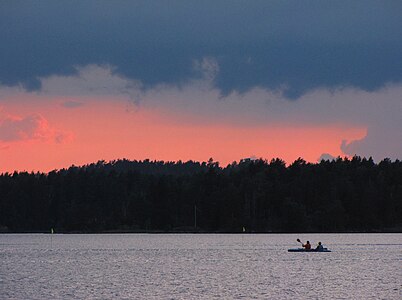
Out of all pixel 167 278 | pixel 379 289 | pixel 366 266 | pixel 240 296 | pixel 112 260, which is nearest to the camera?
pixel 240 296

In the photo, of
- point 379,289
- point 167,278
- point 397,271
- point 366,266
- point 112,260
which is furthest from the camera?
point 112,260

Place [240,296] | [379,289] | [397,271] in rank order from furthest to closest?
[397,271]
[379,289]
[240,296]

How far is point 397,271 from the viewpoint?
91438 millimetres

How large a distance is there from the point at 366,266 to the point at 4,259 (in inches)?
1869

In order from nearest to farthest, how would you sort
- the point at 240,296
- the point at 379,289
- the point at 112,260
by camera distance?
the point at 240,296
the point at 379,289
the point at 112,260

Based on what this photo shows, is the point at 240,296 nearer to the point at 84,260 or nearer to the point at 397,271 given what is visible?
the point at 397,271

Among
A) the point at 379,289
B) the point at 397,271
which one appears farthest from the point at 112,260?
the point at 379,289

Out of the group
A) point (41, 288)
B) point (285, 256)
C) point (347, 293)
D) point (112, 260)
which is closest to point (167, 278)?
point (41, 288)

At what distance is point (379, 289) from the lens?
239 ft

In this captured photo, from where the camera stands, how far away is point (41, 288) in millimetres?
73812

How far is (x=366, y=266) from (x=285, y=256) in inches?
919

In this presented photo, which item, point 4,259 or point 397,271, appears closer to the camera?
point 397,271

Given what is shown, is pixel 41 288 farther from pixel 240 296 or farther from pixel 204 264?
pixel 204 264

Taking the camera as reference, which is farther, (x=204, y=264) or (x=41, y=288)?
(x=204, y=264)
